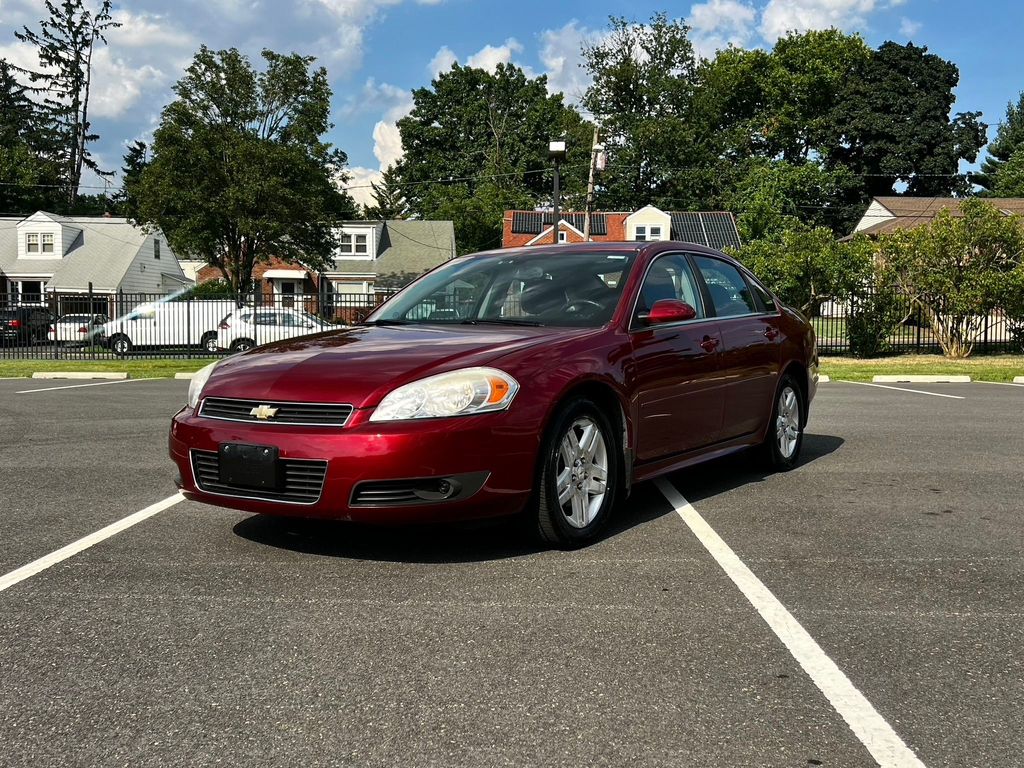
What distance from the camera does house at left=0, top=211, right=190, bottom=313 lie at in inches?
1870

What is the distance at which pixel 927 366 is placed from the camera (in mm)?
20844

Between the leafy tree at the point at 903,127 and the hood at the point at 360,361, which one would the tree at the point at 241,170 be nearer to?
the hood at the point at 360,361

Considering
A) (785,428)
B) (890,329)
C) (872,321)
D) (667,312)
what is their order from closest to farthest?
(667,312), (785,428), (872,321), (890,329)

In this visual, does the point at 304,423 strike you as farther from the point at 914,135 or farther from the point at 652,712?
the point at 914,135

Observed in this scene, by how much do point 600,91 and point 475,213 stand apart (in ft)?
55.8

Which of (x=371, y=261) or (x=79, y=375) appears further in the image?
(x=371, y=261)

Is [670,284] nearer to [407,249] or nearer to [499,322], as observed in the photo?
[499,322]

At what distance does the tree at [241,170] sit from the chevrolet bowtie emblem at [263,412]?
33731mm

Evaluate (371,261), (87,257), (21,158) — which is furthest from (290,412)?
(21,158)

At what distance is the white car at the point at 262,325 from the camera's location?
25.3 m

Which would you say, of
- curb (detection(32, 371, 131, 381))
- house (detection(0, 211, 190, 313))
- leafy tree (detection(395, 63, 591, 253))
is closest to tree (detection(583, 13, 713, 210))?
leafy tree (detection(395, 63, 591, 253))

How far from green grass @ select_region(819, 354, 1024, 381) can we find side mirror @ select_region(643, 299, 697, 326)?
1316 cm

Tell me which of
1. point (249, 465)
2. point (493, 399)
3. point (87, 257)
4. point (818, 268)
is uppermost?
point (87, 257)

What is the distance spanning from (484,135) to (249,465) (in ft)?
272
